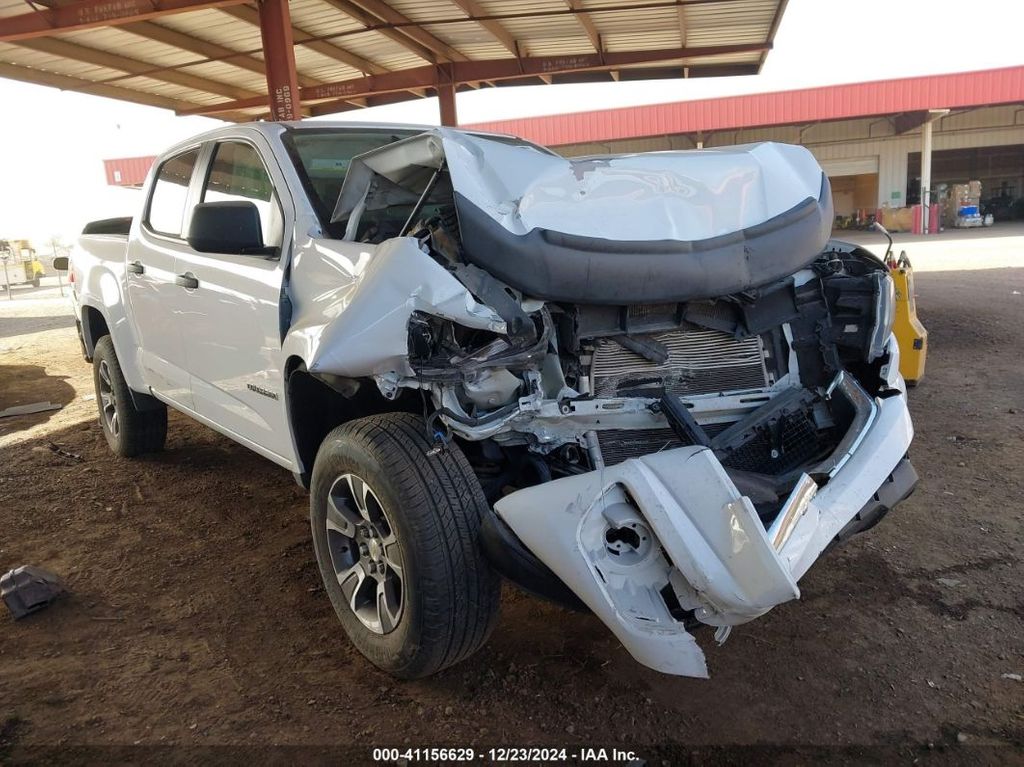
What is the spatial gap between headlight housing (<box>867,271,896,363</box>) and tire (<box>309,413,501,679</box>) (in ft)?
5.58

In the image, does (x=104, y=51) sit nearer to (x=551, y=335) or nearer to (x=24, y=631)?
(x=24, y=631)

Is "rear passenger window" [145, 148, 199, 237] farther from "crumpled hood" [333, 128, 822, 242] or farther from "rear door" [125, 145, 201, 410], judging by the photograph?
"crumpled hood" [333, 128, 822, 242]

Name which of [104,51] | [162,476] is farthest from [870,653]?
[104,51]

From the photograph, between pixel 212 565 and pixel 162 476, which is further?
pixel 162 476

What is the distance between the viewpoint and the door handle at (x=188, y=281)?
3641mm

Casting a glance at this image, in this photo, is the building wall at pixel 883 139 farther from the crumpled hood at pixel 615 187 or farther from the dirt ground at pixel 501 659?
the crumpled hood at pixel 615 187

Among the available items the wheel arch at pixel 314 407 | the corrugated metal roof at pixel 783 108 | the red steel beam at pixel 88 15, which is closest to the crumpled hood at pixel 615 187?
the wheel arch at pixel 314 407

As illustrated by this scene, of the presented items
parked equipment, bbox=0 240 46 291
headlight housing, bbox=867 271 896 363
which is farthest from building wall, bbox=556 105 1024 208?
headlight housing, bbox=867 271 896 363

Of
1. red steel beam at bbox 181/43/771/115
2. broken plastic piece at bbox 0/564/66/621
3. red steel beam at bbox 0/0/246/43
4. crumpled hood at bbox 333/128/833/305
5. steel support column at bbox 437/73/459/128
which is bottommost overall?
broken plastic piece at bbox 0/564/66/621

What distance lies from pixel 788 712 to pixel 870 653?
51 centimetres

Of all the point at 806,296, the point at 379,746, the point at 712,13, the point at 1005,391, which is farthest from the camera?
the point at 712,13

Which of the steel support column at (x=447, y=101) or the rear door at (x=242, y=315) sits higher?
the steel support column at (x=447, y=101)

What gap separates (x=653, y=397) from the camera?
268 cm

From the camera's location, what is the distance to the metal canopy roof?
9.48 meters
